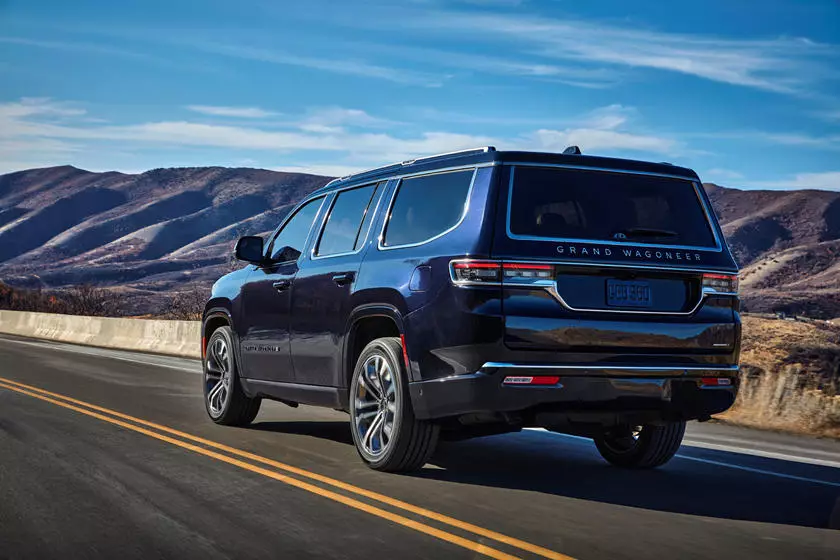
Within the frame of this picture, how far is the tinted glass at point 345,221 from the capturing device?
8.77 meters

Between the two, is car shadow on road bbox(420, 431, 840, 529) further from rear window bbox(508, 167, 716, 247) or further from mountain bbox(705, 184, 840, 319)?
mountain bbox(705, 184, 840, 319)

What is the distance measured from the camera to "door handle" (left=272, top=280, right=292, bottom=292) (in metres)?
9.47

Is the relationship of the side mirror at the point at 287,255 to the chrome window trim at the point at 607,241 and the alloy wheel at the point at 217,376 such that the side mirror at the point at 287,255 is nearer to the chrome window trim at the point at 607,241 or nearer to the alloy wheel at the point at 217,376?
the alloy wheel at the point at 217,376

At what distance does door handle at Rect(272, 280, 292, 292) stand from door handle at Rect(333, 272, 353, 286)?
969 millimetres

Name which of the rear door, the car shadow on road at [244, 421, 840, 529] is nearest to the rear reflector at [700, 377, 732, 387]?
the car shadow on road at [244, 421, 840, 529]

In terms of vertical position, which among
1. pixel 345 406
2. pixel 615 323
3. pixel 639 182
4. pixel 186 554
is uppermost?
pixel 639 182

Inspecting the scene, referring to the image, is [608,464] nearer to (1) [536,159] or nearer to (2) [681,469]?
(2) [681,469]

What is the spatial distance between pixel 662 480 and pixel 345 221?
10.3 feet

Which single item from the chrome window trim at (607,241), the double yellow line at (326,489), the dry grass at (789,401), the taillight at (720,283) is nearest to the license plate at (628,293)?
the chrome window trim at (607,241)

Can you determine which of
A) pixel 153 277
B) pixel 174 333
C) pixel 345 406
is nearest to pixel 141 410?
pixel 345 406

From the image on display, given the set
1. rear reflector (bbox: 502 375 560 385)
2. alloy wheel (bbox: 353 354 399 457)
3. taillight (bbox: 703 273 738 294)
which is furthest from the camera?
alloy wheel (bbox: 353 354 399 457)

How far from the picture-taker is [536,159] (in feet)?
24.4

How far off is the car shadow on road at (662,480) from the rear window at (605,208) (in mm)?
1671

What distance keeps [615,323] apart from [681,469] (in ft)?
6.78
